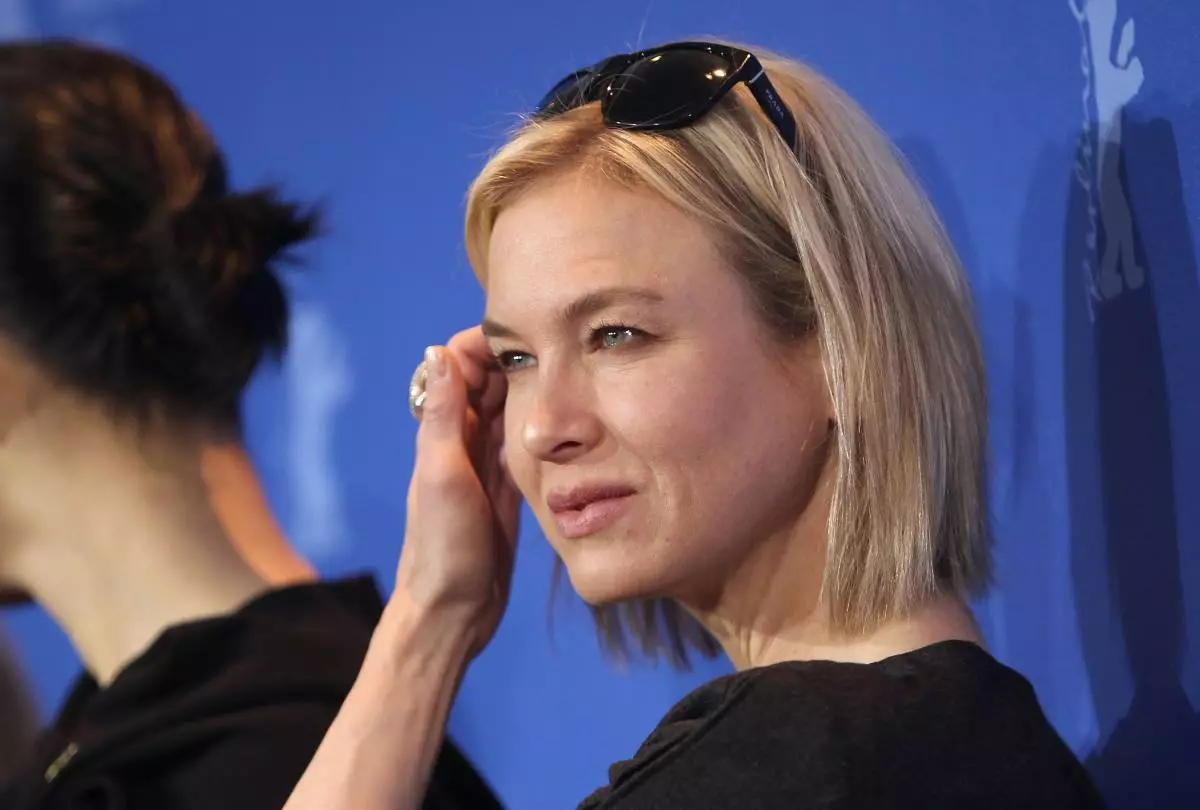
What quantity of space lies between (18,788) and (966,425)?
722mm

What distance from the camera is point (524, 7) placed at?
1265 millimetres

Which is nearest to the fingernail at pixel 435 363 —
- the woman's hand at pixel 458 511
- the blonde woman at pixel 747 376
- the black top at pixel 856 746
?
the woman's hand at pixel 458 511

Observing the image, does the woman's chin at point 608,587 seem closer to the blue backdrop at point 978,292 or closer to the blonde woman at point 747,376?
the blonde woman at point 747,376

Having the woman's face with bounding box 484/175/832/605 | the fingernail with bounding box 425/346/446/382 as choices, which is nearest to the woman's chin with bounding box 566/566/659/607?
the woman's face with bounding box 484/175/832/605

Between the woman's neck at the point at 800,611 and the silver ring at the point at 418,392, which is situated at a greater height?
the silver ring at the point at 418,392

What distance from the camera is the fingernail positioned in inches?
38.3

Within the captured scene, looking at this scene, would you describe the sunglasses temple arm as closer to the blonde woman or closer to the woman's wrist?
the blonde woman

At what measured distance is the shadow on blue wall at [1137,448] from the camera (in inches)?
32.9

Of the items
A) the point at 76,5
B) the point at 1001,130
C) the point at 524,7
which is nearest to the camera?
the point at 1001,130

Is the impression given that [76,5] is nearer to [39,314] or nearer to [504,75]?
[504,75]

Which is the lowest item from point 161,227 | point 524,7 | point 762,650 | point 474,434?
point 762,650

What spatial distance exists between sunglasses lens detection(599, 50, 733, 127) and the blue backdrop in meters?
0.15

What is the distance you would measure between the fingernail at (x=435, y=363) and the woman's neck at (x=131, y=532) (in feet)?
0.66

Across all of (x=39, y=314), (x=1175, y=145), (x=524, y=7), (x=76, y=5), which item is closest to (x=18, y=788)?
(x=39, y=314)
